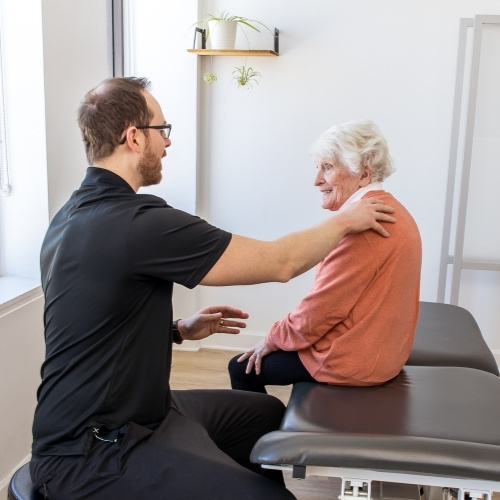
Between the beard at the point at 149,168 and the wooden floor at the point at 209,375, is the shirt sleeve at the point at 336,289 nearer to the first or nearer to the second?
the beard at the point at 149,168

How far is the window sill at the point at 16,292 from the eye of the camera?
2166 mm

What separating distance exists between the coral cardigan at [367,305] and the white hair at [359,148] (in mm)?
91

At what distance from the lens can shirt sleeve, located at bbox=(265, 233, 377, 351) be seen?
168cm

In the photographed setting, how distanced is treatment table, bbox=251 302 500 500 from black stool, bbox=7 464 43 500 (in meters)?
0.48

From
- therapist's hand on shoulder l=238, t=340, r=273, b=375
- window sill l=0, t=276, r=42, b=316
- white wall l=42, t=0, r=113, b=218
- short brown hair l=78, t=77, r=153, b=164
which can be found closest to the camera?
short brown hair l=78, t=77, r=153, b=164

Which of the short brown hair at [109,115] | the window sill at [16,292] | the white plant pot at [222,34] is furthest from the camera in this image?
the white plant pot at [222,34]

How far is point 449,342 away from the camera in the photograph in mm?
2268

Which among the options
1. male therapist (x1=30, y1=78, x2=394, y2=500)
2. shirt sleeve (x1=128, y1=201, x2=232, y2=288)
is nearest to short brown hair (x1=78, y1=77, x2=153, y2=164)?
male therapist (x1=30, y1=78, x2=394, y2=500)

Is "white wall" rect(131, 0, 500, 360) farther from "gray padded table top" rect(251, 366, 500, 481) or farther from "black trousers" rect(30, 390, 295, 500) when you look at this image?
"black trousers" rect(30, 390, 295, 500)

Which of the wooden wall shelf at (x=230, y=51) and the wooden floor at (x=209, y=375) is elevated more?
the wooden wall shelf at (x=230, y=51)

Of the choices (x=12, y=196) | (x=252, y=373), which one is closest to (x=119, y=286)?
(x=252, y=373)

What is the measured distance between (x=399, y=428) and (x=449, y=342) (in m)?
0.89

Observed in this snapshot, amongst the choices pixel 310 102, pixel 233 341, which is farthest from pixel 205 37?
pixel 233 341

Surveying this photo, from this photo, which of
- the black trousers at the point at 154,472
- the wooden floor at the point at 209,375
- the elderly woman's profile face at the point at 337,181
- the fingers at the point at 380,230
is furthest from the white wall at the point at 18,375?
the fingers at the point at 380,230
